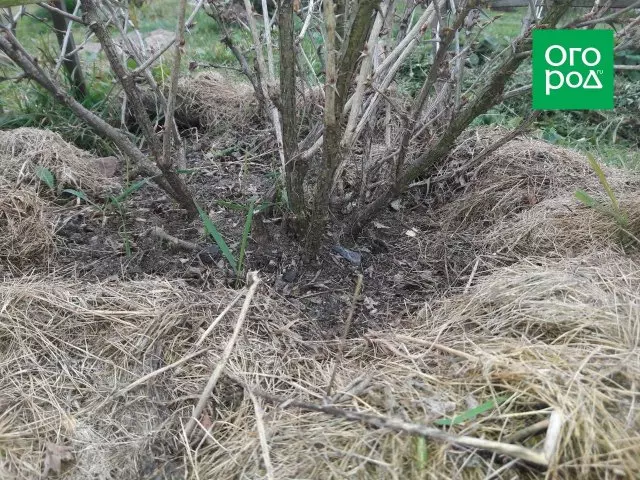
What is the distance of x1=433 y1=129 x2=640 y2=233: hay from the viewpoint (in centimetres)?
220

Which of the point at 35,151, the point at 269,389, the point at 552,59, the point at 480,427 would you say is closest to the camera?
the point at 480,427

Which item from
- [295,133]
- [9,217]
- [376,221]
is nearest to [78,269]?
[9,217]

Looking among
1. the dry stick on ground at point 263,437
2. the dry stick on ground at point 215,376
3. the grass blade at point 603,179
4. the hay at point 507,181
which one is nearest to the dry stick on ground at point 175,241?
the dry stick on ground at point 215,376

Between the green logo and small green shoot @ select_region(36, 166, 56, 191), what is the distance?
1.83 metres

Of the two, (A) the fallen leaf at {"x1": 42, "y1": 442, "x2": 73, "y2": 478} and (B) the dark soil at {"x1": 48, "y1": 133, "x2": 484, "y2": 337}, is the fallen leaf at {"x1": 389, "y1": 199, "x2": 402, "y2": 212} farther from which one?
(A) the fallen leaf at {"x1": 42, "y1": 442, "x2": 73, "y2": 478}

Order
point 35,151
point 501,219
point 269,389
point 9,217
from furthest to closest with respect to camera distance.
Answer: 1. point 35,151
2. point 501,219
3. point 9,217
4. point 269,389

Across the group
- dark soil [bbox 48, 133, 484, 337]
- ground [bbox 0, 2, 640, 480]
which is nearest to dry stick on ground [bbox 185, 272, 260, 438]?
ground [bbox 0, 2, 640, 480]

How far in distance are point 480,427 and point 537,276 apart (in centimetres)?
59

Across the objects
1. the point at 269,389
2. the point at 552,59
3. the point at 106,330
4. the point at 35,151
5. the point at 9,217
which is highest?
the point at 552,59

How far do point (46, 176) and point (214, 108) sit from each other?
1.15 m

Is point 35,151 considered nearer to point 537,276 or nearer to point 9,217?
point 9,217

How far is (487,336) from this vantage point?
4.66ft

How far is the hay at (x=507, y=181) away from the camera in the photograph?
2195 millimetres

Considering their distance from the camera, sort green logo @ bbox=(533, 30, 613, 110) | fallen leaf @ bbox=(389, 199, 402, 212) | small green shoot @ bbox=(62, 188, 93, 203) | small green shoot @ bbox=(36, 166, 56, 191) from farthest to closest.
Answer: fallen leaf @ bbox=(389, 199, 402, 212) < small green shoot @ bbox=(36, 166, 56, 191) < small green shoot @ bbox=(62, 188, 93, 203) < green logo @ bbox=(533, 30, 613, 110)
